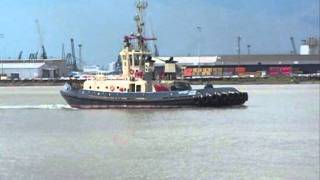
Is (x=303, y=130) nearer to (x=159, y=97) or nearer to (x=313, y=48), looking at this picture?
(x=159, y=97)

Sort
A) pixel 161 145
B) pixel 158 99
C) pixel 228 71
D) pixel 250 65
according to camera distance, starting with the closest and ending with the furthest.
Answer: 1. pixel 161 145
2. pixel 158 99
3. pixel 228 71
4. pixel 250 65

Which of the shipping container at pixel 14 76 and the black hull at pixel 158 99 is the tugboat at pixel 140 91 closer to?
the black hull at pixel 158 99

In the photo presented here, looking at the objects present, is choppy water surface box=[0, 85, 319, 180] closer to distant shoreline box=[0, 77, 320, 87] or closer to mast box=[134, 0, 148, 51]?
mast box=[134, 0, 148, 51]

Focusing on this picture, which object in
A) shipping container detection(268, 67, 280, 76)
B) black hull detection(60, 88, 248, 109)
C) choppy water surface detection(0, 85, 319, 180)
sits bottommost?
choppy water surface detection(0, 85, 319, 180)

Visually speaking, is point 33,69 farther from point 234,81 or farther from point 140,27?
point 140,27

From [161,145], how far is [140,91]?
22.2 metres

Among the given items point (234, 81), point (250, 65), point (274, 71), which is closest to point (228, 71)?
point (250, 65)

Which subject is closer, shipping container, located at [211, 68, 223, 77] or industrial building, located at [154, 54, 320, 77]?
shipping container, located at [211, 68, 223, 77]

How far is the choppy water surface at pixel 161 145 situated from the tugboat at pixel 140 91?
4.86 feet

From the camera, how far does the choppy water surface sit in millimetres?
21953

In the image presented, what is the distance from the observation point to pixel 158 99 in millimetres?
50094

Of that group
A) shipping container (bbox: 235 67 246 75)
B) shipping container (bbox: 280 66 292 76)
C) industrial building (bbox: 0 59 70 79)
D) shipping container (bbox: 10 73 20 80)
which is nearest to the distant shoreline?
shipping container (bbox: 10 73 20 80)

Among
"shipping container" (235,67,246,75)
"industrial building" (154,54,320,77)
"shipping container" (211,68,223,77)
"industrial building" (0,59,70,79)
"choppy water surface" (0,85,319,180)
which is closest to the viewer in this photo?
"choppy water surface" (0,85,319,180)

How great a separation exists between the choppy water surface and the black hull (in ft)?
4.13
